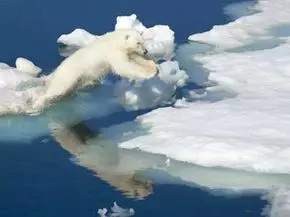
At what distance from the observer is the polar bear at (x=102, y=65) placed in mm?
5230

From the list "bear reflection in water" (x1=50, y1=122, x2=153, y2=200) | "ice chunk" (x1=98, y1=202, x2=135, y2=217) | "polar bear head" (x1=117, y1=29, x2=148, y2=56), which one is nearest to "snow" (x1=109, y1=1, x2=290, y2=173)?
"bear reflection in water" (x1=50, y1=122, x2=153, y2=200)

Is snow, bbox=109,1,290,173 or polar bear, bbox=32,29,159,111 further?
polar bear, bbox=32,29,159,111

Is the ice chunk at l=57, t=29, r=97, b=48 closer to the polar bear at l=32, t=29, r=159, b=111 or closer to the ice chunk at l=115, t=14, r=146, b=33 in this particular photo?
the ice chunk at l=115, t=14, r=146, b=33

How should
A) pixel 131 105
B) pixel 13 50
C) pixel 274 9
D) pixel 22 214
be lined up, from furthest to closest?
pixel 274 9, pixel 13 50, pixel 131 105, pixel 22 214

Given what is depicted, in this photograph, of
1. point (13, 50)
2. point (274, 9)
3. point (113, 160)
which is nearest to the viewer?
point (113, 160)

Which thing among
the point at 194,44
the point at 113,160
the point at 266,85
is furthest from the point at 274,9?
the point at 113,160

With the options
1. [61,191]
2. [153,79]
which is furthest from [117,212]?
[153,79]

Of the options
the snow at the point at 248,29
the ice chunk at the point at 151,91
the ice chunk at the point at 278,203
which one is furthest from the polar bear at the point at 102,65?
the snow at the point at 248,29

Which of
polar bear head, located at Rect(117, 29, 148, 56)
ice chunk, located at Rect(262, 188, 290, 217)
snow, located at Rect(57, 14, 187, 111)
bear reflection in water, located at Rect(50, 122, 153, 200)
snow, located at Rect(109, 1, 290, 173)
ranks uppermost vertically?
polar bear head, located at Rect(117, 29, 148, 56)

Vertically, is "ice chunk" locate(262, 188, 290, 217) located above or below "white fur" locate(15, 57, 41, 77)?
below

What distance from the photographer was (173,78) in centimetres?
572

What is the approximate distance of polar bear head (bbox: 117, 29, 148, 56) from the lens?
206 inches

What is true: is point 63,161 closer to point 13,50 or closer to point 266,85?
point 266,85

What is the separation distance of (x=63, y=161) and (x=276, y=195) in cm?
134
